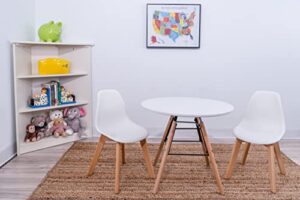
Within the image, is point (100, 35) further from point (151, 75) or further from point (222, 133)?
point (222, 133)

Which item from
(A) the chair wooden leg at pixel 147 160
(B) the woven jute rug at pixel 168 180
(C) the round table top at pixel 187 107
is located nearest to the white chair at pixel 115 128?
(A) the chair wooden leg at pixel 147 160

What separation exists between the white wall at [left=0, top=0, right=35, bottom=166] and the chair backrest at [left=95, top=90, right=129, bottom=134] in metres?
1.01

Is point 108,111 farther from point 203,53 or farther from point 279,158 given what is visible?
point 203,53

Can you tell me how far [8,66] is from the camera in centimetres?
294

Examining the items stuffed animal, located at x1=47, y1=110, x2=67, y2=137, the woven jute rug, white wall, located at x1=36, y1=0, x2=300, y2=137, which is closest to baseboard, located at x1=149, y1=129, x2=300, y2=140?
white wall, located at x1=36, y1=0, x2=300, y2=137

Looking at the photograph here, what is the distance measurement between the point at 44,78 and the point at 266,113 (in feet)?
7.81

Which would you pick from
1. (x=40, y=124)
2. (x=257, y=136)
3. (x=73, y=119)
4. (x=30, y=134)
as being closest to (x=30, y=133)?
(x=30, y=134)

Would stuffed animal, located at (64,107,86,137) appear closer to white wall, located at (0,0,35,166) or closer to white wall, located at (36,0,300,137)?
white wall, located at (36,0,300,137)

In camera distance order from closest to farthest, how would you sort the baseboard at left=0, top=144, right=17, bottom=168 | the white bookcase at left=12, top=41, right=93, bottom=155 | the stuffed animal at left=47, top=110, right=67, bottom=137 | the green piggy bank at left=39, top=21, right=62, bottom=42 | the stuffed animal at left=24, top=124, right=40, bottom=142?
the baseboard at left=0, top=144, right=17, bottom=168 < the white bookcase at left=12, top=41, right=93, bottom=155 < the stuffed animal at left=24, top=124, right=40, bottom=142 < the green piggy bank at left=39, top=21, right=62, bottom=42 < the stuffed animal at left=47, top=110, right=67, bottom=137

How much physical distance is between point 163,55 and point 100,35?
30.3 inches

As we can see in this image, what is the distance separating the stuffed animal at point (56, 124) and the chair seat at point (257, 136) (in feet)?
6.31

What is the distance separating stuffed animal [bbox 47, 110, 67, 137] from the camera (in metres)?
3.41

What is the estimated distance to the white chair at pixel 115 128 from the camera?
2338 millimetres

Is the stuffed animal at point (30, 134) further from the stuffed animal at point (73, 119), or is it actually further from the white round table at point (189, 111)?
the white round table at point (189, 111)
